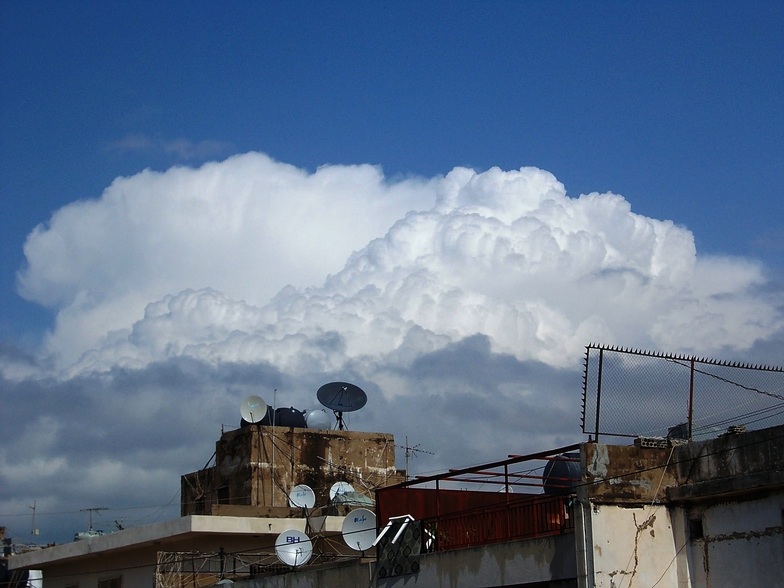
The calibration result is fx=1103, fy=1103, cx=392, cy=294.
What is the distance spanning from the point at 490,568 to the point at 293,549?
1035 centimetres

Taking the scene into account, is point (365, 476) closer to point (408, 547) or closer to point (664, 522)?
point (408, 547)

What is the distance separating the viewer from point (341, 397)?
4684cm

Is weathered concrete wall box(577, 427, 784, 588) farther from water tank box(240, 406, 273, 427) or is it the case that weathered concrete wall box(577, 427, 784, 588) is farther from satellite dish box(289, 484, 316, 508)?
water tank box(240, 406, 273, 427)

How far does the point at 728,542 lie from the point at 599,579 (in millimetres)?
2233

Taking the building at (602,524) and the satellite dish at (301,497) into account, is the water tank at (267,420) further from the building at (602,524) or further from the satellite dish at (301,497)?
the building at (602,524)

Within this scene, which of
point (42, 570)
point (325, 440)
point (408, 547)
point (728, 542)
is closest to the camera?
point (728, 542)

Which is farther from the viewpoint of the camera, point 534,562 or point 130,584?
point 130,584

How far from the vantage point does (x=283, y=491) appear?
45594 millimetres

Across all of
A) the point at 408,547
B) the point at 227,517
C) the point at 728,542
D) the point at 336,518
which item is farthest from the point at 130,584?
the point at 728,542

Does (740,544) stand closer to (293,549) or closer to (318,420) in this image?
(293,549)

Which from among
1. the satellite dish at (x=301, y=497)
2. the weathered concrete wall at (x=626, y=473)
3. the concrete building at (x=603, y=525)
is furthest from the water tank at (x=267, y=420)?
the weathered concrete wall at (x=626, y=473)

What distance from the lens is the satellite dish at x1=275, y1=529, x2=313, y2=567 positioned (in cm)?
2962

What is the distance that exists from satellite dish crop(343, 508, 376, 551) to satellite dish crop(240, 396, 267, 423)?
17.4 meters

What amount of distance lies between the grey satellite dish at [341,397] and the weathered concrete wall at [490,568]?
2194 cm
